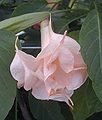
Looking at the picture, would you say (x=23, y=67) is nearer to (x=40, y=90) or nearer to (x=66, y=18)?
(x=40, y=90)

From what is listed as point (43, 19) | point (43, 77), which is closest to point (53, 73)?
point (43, 77)

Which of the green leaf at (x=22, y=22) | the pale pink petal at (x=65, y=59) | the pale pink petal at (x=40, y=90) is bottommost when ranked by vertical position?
the pale pink petal at (x=40, y=90)

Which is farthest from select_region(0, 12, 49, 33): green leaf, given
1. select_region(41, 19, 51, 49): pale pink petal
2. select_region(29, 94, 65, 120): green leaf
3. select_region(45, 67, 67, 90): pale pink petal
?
select_region(29, 94, 65, 120): green leaf

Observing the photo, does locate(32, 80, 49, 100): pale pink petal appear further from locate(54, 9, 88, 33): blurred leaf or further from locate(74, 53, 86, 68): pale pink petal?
locate(54, 9, 88, 33): blurred leaf

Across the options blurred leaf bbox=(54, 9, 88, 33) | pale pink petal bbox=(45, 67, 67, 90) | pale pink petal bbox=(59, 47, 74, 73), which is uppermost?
pale pink petal bbox=(59, 47, 74, 73)

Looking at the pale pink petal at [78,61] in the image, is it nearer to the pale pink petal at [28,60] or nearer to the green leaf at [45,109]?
the pale pink petal at [28,60]

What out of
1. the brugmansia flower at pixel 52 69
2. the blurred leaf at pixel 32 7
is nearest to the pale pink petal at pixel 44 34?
the brugmansia flower at pixel 52 69
